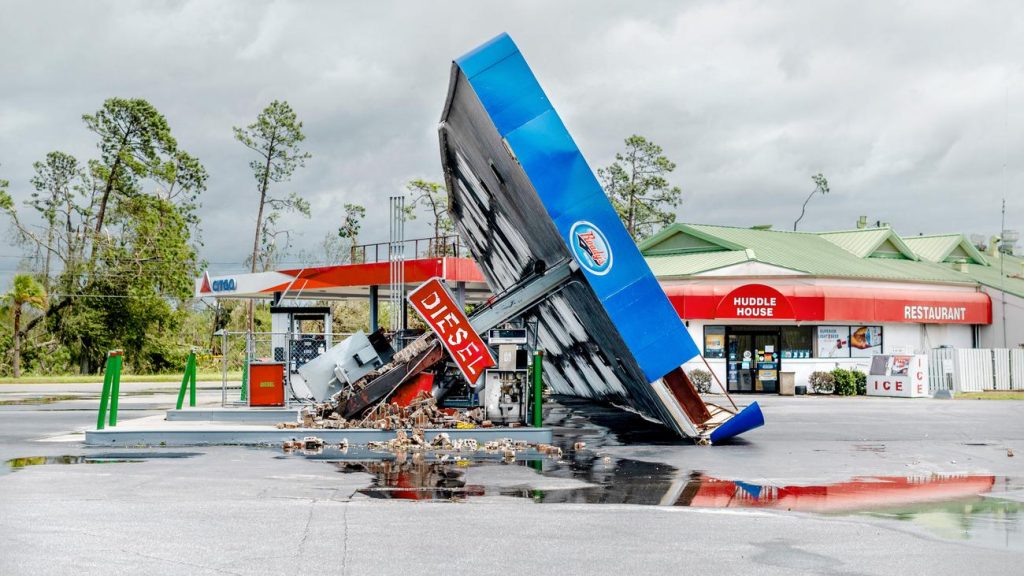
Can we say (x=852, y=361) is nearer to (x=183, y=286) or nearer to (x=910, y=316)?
(x=910, y=316)

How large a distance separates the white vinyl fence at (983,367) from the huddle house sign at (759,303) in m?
5.88

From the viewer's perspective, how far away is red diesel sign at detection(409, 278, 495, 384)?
1655cm

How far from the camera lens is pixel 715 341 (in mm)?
36594

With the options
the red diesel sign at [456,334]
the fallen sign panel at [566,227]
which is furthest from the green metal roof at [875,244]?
the red diesel sign at [456,334]

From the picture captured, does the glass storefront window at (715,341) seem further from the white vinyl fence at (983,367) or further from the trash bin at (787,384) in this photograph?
the white vinyl fence at (983,367)

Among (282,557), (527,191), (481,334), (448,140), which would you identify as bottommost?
(282,557)

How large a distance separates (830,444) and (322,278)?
1830 centimetres

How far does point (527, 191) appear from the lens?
1573cm

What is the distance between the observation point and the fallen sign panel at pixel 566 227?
14523 millimetres

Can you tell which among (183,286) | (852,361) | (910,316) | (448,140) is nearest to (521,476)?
(448,140)

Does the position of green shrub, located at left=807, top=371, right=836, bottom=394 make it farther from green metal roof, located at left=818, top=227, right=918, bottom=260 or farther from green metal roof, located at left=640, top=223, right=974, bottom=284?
green metal roof, located at left=818, top=227, right=918, bottom=260

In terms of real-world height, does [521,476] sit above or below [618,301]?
below

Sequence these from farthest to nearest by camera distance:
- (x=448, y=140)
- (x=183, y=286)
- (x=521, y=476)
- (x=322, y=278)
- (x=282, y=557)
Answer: (x=183, y=286) → (x=322, y=278) → (x=448, y=140) → (x=521, y=476) → (x=282, y=557)

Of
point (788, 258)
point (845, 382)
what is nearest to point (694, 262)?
point (788, 258)
